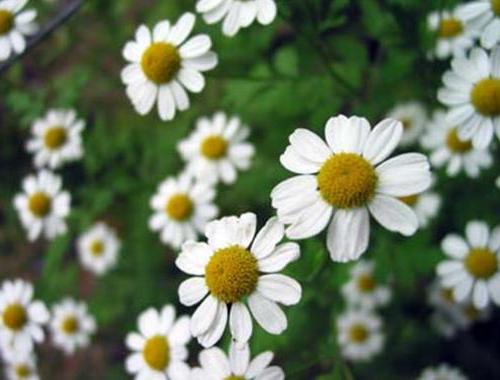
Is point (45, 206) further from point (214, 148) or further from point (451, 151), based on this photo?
point (451, 151)

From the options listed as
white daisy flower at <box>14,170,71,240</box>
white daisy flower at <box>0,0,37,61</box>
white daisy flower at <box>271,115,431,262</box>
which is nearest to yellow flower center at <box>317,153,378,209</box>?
white daisy flower at <box>271,115,431,262</box>

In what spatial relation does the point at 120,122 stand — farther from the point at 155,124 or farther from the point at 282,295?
the point at 282,295

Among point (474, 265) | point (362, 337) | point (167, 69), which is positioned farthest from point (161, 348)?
point (362, 337)

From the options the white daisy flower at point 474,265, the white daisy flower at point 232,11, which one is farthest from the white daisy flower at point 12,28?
the white daisy flower at point 474,265

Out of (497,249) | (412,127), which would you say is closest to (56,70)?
(412,127)

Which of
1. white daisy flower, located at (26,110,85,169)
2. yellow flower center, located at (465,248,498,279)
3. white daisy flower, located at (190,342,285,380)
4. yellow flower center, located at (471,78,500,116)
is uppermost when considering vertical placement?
white daisy flower, located at (26,110,85,169)

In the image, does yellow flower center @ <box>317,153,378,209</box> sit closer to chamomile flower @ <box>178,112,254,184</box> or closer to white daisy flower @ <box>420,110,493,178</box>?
white daisy flower @ <box>420,110,493,178</box>

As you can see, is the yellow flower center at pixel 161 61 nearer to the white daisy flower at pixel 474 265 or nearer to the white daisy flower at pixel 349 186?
the white daisy flower at pixel 349 186

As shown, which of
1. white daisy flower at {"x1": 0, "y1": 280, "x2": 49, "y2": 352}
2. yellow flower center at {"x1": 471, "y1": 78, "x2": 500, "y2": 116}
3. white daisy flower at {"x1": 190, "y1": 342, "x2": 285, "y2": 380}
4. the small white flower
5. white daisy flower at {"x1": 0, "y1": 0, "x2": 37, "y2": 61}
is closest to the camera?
white daisy flower at {"x1": 190, "y1": 342, "x2": 285, "y2": 380}
